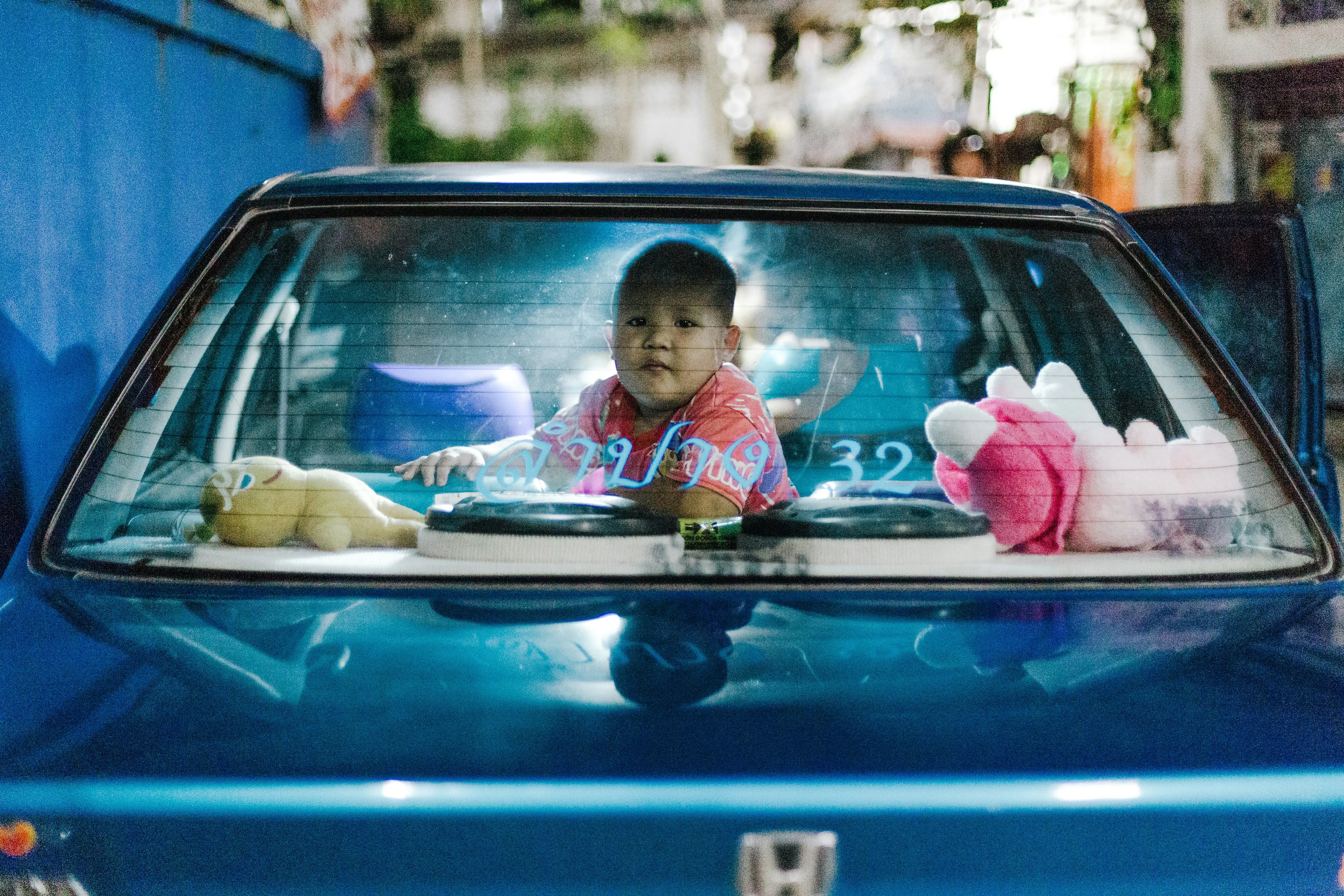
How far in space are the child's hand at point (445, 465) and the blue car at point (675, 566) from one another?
0.5 inches

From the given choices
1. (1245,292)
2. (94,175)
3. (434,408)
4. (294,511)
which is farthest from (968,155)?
(294,511)

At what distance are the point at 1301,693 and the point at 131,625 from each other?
4.37 feet

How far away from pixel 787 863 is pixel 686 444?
3.05ft

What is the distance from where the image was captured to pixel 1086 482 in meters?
1.85

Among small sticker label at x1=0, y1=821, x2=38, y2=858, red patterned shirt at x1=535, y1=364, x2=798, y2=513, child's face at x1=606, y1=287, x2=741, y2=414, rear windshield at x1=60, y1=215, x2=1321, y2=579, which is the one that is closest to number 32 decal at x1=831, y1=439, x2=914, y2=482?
rear windshield at x1=60, y1=215, x2=1321, y2=579

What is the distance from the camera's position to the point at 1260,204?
278cm

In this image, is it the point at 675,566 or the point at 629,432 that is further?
the point at 629,432

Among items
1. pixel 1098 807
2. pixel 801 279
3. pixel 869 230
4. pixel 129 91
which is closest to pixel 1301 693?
pixel 1098 807

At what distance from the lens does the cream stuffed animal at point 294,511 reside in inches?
70.3

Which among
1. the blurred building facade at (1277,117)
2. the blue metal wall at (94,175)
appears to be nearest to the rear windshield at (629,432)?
the blue metal wall at (94,175)

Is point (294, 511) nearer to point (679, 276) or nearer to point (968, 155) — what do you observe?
point (679, 276)

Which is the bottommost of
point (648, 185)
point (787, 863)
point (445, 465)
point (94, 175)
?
point (787, 863)

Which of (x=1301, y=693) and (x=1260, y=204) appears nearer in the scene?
(x=1301, y=693)

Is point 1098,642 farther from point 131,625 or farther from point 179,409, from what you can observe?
point 179,409
